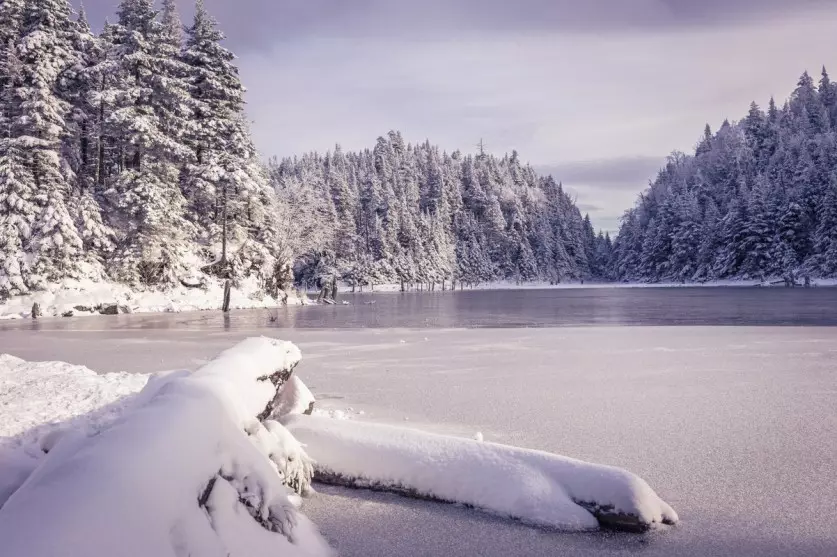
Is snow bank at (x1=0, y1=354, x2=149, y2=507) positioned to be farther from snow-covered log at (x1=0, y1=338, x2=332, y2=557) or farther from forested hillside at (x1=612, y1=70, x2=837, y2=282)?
forested hillside at (x1=612, y1=70, x2=837, y2=282)

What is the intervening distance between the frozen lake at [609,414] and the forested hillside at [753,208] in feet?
232

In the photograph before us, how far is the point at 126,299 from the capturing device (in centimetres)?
2877

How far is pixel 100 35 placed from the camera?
37500mm

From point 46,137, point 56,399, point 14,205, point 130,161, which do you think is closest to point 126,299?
point 14,205

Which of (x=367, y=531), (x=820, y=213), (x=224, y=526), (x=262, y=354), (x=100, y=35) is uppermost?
(x=100, y=35)

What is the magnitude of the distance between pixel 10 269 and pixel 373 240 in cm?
6311

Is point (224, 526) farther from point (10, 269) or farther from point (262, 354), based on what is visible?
point (10, 269)

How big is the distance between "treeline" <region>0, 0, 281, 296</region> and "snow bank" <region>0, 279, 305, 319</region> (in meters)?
0.67

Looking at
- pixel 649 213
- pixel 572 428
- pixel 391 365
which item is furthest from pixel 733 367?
pixel 649 213

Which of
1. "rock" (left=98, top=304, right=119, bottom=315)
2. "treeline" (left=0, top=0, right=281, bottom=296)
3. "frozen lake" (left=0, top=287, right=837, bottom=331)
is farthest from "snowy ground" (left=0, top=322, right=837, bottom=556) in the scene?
"treeline" (left=0, top=0, right=281, bottom=296)

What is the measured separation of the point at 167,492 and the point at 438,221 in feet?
336

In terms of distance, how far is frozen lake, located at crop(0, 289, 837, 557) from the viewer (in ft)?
11.5

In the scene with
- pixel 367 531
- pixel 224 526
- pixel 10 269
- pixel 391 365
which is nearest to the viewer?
pixel 224 526

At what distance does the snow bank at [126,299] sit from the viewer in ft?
84.2
